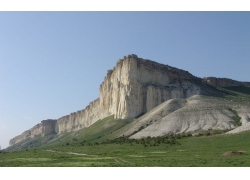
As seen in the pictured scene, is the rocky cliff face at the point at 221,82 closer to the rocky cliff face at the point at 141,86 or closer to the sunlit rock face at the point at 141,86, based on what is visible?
the rocky cliff face at the point at 141,86

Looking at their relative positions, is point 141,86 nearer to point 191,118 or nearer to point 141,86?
point 141,86

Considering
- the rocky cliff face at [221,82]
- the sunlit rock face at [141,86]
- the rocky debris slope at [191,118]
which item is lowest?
the rocky debris slope at [191,118]

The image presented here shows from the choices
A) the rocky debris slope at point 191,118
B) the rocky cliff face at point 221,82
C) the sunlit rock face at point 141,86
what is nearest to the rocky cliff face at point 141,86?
the sunlit rock face at point 141,86

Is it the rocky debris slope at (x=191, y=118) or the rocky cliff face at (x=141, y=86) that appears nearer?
the rocky debris slope at (x=191, y=118)

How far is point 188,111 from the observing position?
322ft

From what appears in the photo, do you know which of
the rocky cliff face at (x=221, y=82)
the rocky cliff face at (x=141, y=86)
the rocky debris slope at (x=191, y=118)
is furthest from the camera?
the rocky cliff face at (x=221, y=82)

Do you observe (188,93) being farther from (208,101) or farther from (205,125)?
(205,125)

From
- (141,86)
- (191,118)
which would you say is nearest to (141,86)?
(141,86)

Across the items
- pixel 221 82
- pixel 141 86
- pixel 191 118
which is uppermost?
pixel 221 82

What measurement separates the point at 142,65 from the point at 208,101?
112 ft

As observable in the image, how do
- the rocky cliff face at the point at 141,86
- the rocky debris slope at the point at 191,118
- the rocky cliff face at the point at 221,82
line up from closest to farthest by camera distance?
the rocky debris slope at the point at 191,118, the rocky cliff face at the point at 141,86, the rocky cliff face at the point at 221,82

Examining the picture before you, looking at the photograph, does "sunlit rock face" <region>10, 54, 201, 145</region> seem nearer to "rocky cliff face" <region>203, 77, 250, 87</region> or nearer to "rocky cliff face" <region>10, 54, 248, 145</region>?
"rocky cliff face" <region>10, 54, 248, 145</region>

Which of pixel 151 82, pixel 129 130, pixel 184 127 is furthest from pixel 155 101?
pixel 184 127

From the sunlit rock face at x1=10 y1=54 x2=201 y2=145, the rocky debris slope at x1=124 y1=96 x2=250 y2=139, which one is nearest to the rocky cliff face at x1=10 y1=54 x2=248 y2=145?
the sunlit rock face at x1=10 y1=54 x2=201 y2=145
